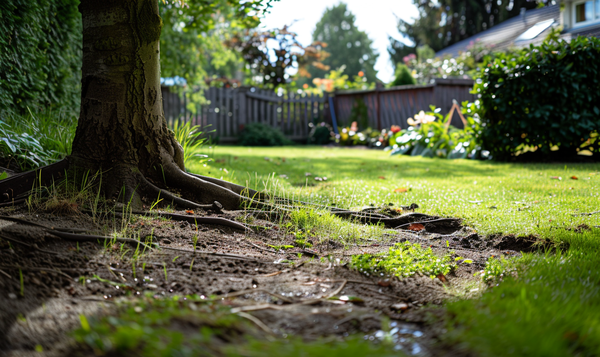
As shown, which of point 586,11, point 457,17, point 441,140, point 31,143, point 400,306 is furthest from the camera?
point 457,17

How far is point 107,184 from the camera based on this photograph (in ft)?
10.3

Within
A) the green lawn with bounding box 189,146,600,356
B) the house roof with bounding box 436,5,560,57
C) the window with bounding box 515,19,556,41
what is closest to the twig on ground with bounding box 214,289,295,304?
the green lawn with bounding box 189,146,600,356

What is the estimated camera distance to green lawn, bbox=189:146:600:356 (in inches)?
51.2

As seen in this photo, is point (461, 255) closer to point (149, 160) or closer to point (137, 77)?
point (149, 160)

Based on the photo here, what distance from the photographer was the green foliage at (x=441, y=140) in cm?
845

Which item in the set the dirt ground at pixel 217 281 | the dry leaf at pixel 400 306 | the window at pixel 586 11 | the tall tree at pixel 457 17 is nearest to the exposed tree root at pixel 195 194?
the dirt ground at pixel 217 281

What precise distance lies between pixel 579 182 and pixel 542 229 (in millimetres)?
2622

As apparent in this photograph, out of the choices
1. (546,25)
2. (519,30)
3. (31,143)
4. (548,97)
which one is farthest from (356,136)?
(519,30)

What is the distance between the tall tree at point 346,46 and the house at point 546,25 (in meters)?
33.1

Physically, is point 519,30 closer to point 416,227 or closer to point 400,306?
point 416,227

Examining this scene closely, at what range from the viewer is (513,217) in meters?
3.37

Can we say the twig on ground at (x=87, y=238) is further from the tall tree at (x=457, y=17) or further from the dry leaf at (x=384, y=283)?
the tall tree at (x=457, y=17)

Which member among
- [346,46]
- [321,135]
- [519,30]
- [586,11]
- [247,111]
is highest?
[346,46]

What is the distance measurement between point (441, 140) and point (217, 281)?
27.2 ft
